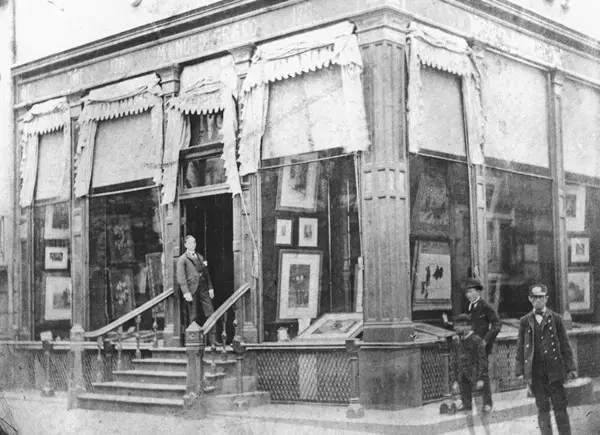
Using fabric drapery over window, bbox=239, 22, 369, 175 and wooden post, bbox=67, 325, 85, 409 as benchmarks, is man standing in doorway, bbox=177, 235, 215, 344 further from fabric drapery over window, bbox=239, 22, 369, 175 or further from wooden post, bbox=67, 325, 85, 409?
wooden post, bbox=67, 325, 85, 409

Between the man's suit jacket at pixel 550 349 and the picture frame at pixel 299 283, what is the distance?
3.66m

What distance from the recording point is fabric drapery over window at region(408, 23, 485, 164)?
417 inches

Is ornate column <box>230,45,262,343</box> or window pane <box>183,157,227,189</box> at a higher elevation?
window pane <box>183,157,227,189</box>

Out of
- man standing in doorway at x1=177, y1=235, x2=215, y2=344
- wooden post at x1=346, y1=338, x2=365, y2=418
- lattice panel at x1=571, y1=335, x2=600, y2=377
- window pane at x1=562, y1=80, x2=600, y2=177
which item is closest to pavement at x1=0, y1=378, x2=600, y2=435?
wooden post at x1=346, y1=338, x2=365, y2=418

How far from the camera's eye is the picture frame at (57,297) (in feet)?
46.3

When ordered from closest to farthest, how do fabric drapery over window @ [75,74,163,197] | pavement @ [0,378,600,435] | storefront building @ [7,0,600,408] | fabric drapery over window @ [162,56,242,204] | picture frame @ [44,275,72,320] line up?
pavement @ [0,378,600,435] → storefront building @ [7,0,600,408] → fabric drapery over window @ [162,56,242,204] → fabric drapery over window @ [75,74,163,197] → picture frame @ [44,275,72,320]

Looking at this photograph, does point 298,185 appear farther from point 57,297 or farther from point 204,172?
point 57,297

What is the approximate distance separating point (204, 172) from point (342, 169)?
2767mm

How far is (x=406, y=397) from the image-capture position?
10.1m

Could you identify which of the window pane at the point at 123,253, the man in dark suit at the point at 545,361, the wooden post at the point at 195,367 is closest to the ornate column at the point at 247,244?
the wooden post at the point at 195,367

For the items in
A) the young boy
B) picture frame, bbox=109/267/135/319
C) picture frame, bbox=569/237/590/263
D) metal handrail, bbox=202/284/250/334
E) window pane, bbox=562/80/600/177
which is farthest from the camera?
picture frame, bbox=109/267/135/319

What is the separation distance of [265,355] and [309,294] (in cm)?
110

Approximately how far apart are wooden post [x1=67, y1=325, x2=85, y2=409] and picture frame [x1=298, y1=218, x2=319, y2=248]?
12.1 ft

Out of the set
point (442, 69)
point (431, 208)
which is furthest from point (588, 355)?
point (442, 69)
